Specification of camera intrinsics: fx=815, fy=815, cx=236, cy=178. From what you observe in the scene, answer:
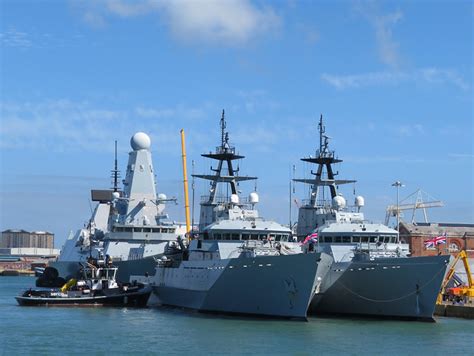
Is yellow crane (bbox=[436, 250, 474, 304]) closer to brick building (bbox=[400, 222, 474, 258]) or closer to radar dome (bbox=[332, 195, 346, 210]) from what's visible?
radar dome (bbox=[332, 195, 346, 210])

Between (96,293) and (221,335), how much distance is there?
61.9 feet

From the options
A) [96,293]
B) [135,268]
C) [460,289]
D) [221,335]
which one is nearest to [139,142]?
[135,268]

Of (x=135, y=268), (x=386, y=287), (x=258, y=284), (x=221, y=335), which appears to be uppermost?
(x=135, y=268)

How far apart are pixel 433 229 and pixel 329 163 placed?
96.0ft

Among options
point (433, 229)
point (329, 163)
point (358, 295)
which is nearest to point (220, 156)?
point (329, 163)

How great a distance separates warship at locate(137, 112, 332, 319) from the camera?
3844cm

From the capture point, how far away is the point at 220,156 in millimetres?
53656

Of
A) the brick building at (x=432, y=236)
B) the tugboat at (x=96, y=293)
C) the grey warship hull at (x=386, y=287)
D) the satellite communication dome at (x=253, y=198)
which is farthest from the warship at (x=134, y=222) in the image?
the grey warship hull at (x=386, y=287)

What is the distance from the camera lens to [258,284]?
39.8 m

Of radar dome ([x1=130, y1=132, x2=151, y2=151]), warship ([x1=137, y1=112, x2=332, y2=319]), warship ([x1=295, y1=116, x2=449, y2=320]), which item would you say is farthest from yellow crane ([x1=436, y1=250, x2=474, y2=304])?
radar dome ([x1=130, y1=132, x2=151, y2=151])

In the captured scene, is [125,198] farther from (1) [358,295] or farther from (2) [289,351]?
(2) [289,351]

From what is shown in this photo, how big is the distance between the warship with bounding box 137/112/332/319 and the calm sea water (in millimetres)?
994

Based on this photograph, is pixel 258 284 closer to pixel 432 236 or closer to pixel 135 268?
pixel 135 268

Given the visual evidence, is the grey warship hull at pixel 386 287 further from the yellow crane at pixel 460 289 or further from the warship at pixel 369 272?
the yellow crane at pixel 460 289
